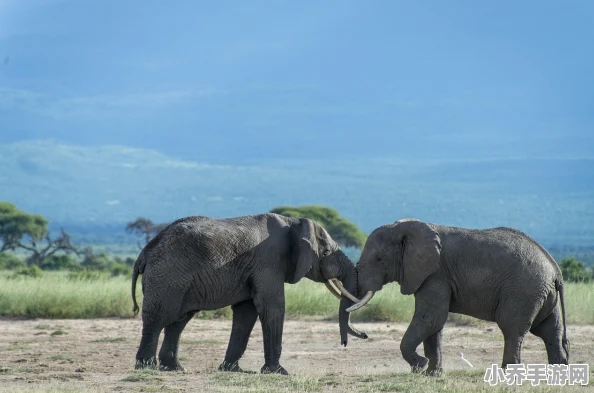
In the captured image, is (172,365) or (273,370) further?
(172,365)

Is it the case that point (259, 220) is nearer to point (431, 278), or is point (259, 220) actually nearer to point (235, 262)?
point (235, 262)

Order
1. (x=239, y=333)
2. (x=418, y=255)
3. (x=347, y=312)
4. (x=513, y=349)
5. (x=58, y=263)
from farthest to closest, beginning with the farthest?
(x=58, y=263) < (x=239, y=333) < (x=347, y=312) < (x=418, y=255) < (x=513, y=349)

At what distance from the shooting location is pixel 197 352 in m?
17.2

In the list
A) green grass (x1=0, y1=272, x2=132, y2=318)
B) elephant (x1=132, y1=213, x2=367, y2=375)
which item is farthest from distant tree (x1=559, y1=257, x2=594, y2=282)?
elephant (x1=132, y1=213, x2=367, y2=375)

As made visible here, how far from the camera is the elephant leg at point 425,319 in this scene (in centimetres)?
1378

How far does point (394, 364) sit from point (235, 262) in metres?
3.00

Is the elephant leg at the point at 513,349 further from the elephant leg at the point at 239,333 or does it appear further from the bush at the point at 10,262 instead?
the bush at the point at 10,262

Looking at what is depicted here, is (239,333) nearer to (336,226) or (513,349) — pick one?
(513,349)

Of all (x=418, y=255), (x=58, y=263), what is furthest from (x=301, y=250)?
(x=58, y=263)

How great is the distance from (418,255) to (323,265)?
1758 millimetres

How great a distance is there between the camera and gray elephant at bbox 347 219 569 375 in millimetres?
13773

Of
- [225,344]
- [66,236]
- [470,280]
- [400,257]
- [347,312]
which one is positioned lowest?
[225,344]

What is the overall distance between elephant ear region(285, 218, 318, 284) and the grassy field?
698 centimetres

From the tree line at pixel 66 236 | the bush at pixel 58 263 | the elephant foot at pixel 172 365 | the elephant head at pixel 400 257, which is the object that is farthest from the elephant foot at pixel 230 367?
the bush at pixel 58 263
